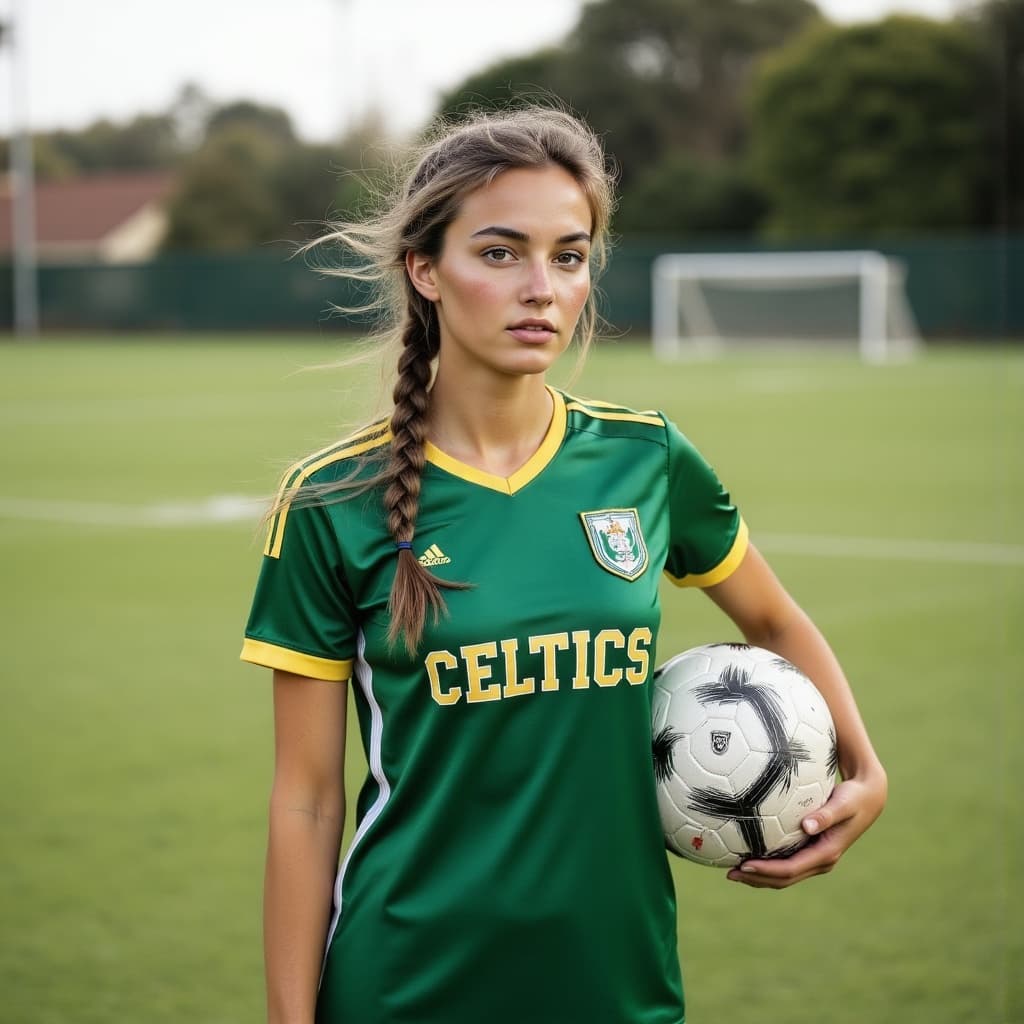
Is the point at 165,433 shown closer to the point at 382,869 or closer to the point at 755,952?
the point at 755,952

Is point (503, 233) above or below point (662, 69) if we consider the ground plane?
below

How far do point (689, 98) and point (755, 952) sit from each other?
175 feet

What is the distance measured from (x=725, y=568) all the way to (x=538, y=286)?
62 cm

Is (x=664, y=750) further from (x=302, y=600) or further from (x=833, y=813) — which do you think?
(x=302, y=600)

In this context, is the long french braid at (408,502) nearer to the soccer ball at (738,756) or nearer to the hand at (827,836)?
the soccer ball at (738,756)

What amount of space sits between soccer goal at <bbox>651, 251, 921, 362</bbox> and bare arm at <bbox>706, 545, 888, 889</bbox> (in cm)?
2812

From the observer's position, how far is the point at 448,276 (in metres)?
2.30

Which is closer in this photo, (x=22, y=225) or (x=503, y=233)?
(x=503, y=233)

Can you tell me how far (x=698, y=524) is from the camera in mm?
2533

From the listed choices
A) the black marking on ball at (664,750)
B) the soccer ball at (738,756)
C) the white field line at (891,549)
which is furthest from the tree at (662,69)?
the black marking on ball at (664,750)

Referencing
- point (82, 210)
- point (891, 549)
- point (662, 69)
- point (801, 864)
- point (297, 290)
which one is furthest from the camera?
point (82, 210)

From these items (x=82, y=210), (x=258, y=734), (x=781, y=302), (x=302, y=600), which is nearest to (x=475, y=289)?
(x=302, y=600)

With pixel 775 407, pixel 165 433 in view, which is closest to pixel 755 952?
pixel 165 433

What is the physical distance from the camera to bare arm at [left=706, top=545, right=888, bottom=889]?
243cm
